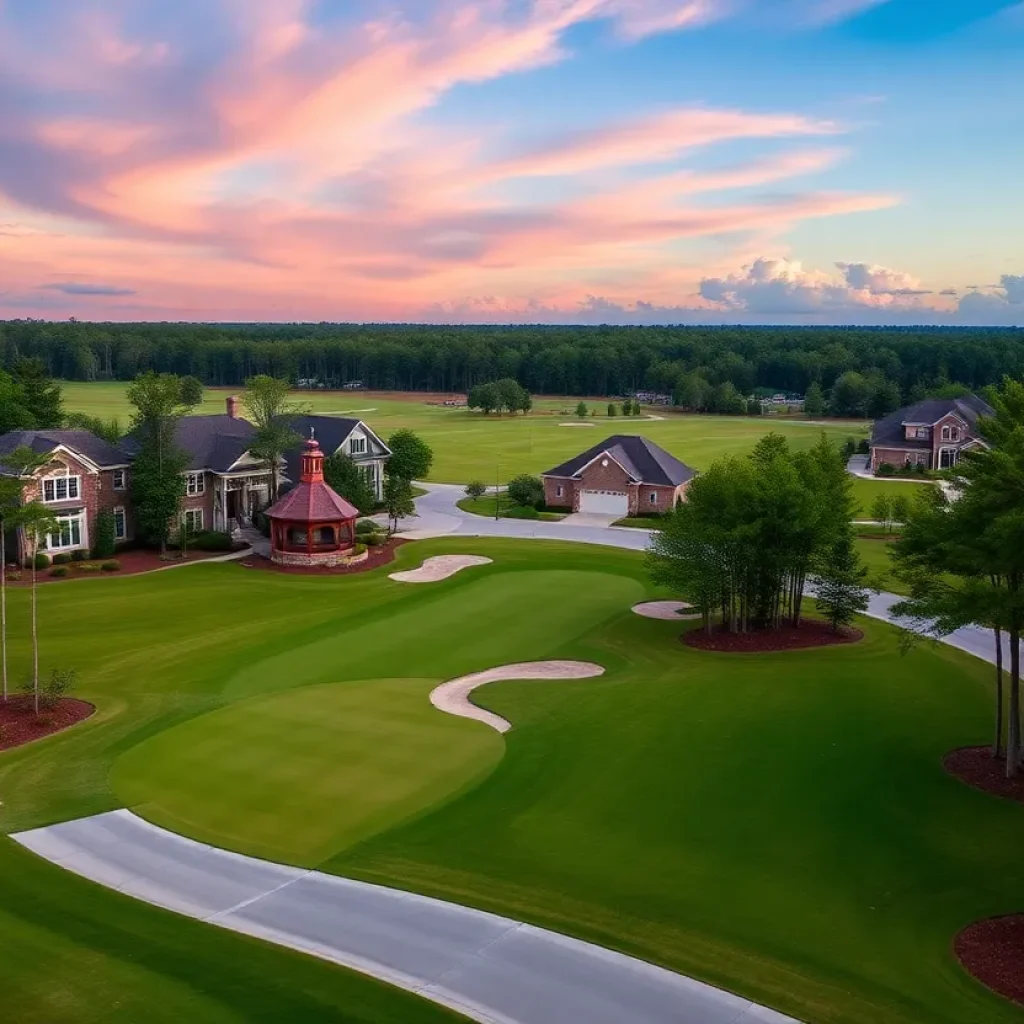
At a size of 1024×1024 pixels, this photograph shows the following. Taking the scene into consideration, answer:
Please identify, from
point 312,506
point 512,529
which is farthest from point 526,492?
point 312,506

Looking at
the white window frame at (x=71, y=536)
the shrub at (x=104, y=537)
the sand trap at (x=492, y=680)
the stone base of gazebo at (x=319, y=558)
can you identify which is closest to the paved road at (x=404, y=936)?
the sand trap at (x=492, y=680)

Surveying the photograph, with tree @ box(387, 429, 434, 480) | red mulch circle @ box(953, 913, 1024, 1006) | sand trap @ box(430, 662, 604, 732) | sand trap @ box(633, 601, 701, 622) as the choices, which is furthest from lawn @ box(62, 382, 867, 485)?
red mulch circle @ box(953, 913, 1024, 1006)

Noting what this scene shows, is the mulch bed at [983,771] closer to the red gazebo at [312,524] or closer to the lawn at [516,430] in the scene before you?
the red gazebo at [312,524]

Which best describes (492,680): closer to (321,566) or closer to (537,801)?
(537,801)

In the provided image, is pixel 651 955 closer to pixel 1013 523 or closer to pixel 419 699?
pixel 1013 523

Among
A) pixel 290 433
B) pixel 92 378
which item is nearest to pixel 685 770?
pixel 290 433

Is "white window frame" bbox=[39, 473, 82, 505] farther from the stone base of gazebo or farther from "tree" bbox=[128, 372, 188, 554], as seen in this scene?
the stone base of gazebo
